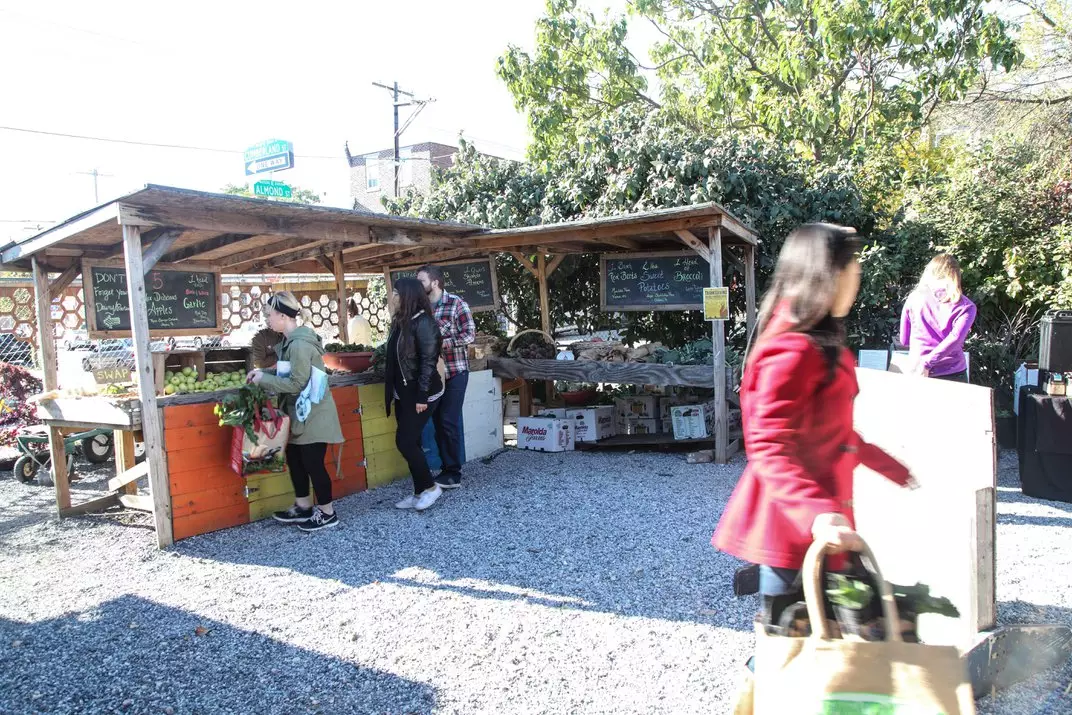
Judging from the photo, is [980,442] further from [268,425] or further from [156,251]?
[156,251]

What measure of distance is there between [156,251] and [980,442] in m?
5.09

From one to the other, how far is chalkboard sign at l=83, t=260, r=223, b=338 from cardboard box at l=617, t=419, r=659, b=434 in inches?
185

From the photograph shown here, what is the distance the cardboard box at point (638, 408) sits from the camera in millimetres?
8617

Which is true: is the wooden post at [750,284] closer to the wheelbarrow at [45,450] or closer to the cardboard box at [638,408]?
the cardboard box at [638,408]

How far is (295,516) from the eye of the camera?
566 cm

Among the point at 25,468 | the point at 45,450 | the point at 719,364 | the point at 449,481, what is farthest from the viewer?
the point at 45,450

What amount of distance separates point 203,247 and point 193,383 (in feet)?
6.50

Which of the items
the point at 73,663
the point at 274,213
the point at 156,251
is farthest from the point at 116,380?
the point at 73,663

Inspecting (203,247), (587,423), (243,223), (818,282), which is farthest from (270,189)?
(818,282)

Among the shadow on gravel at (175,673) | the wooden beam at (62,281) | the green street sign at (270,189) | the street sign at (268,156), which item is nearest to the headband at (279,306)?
the shadow on gravel at (175,673)

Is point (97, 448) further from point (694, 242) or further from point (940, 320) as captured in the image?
point (940, 320)

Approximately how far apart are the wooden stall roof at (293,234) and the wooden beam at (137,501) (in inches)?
82.2

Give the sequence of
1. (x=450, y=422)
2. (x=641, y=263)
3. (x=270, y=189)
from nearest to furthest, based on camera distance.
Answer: (x=450, y=422)
(x=641, y=263)
(x=270, y=189)

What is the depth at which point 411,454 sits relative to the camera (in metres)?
5.84
